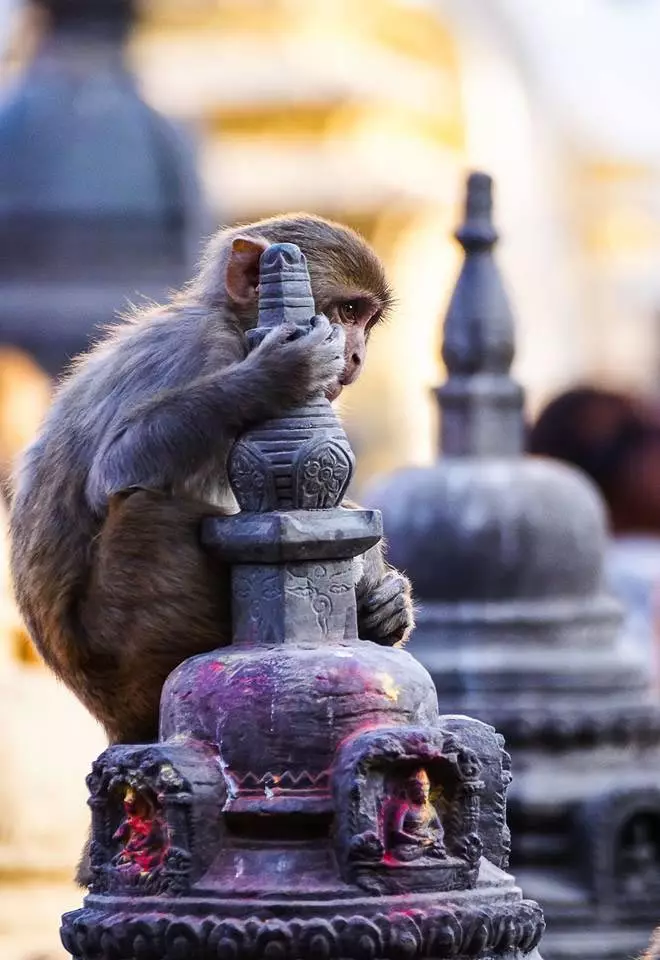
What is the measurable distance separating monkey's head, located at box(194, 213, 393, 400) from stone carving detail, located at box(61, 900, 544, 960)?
1.01 metres

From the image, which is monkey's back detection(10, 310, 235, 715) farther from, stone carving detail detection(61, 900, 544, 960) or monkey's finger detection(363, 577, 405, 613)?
stone carving detail detection(61, 900, 544, 960)

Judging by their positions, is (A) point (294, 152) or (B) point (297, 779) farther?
(A) point (294, 152)

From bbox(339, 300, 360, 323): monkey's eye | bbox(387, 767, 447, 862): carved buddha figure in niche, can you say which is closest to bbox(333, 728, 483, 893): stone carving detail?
bbox(387, 767, 447, 862): carved buddha figure in niche

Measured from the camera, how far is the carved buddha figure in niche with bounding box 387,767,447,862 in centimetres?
381

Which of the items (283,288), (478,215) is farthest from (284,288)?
(478,215)

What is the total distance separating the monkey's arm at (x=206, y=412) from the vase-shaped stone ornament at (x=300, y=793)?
13 cm

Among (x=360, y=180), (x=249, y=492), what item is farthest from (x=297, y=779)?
(x=360, y=180)

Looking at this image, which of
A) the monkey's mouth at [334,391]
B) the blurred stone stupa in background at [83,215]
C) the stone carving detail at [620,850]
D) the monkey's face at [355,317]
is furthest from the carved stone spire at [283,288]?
the blurred stone stupa in background at [83,215]

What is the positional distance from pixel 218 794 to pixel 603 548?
12.5 ft

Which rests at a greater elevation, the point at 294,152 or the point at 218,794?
the point at 294,152

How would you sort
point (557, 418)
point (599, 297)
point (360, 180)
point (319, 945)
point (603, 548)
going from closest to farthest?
point (319, 945) < point (603, 548) < point (557, 418) < point (360, 180) < point (599, 297)

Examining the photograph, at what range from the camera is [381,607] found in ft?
14.9

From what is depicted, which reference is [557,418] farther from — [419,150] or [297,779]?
[419,150]

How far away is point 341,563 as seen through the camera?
4.08 meters
